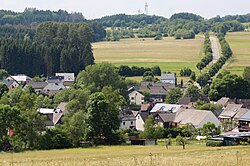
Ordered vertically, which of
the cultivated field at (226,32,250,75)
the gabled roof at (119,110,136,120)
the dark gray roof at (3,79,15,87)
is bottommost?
the gabled roof at (119,110,136,120)

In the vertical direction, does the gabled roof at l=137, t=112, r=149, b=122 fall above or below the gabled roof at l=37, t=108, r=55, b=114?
below

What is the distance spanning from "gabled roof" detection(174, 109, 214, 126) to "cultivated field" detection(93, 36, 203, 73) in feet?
120

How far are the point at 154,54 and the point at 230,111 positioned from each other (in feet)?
204

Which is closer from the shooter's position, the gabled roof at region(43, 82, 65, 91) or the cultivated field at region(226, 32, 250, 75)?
the gabled roof at region(43, 82, 65, 91)

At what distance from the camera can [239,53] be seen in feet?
342

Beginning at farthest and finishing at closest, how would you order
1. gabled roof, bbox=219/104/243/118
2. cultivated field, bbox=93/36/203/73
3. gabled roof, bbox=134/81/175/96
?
1. cultivated field, bbox=93/36/203/73
2. gabled roof, bbox=134/81/175/96
3. gabled roof, bbox=219/104/243/118

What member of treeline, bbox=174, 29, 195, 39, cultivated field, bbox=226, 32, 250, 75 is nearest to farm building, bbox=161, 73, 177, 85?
cultivated field, bbox=226, 32, 250, 75

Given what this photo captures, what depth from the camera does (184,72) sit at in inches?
3039

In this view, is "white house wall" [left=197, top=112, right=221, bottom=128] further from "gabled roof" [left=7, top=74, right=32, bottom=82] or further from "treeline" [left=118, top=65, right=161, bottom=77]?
"treeline" [left=118, top=65, right=161, bottom=77]

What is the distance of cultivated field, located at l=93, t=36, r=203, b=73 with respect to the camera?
91.8m

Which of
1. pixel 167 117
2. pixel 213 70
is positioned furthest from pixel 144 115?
pixel 213 70

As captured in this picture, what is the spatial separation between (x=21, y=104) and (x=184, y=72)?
42.8 m

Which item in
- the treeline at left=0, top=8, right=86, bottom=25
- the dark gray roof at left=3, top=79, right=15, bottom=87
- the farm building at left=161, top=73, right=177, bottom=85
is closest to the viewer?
the dark gray roof at left=3, top=79, right=15, bottom=87

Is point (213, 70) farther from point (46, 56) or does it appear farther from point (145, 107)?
point (145, 107)
